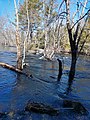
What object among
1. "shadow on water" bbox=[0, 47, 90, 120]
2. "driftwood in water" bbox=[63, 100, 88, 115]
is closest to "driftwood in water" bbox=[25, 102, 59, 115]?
"shadow on water" bbox=[0, 47, 90, 120]

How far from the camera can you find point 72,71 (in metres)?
12.1

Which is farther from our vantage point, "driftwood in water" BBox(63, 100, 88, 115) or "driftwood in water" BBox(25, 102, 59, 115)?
"driftwood in water" BBox(63, 100, 88, 115)

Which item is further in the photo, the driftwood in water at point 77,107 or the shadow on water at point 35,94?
the driftwood in water at point 77,107

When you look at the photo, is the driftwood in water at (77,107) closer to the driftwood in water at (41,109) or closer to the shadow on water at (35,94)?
the shadow on water at (35,94)

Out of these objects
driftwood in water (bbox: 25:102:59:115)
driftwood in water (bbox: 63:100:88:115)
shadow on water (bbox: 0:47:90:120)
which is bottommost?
shadow on water (bbox: 0:47:90:120)

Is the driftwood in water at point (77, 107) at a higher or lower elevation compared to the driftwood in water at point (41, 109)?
lower

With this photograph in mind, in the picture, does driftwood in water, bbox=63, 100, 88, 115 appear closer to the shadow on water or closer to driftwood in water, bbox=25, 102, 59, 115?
the shadow on water

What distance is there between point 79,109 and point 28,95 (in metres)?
3.08

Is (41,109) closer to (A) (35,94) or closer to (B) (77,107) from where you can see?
(B) (77,107)

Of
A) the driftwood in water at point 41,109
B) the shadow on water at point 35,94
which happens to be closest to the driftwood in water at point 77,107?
the shadow on water at point 35,94

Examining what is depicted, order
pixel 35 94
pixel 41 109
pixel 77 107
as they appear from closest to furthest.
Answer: pixel 41 109 < pixel 77 107 < pixel 35 94

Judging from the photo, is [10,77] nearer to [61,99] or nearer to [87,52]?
[61,99]

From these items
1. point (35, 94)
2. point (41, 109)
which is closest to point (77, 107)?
point (41, 109)

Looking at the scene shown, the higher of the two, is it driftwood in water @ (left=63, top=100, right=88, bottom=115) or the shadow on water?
driftwood in water @ (left=63, top=100, right=88, bottom=115)
